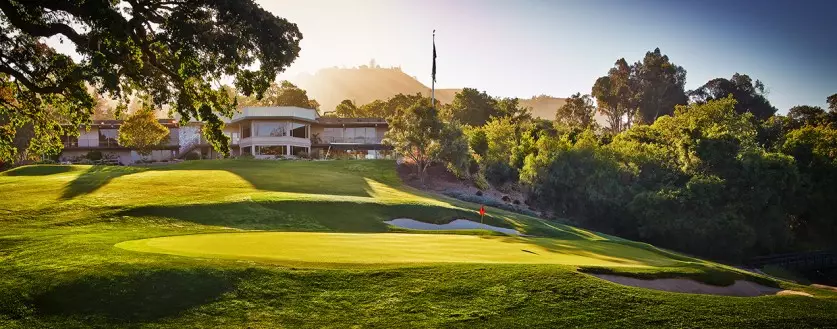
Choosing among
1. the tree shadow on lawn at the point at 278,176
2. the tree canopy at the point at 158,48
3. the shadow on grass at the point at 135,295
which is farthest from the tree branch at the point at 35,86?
the tree shadow on lawn at the point at 278,176

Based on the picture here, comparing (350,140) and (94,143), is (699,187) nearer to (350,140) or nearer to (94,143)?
(350,140)

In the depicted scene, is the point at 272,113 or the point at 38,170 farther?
the point at 272,113

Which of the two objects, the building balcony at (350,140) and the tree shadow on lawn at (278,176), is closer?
the tree shadow on lawn at (278,176)

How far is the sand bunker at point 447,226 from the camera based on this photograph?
34.2 metres

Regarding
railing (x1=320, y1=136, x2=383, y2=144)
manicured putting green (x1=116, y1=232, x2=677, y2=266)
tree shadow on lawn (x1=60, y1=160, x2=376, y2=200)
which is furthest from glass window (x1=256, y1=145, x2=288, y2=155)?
manicured putting green (x1=116, y1=232, x2=677, y2=266)

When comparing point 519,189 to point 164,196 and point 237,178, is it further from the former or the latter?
point 164,196

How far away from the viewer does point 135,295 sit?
11.6 m

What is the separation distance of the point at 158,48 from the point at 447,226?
68.7ft

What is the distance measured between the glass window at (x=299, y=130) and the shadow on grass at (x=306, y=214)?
→ 45415 millimetres

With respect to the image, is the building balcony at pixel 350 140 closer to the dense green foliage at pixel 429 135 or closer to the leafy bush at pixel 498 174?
the leafy bush at pixel 498 174

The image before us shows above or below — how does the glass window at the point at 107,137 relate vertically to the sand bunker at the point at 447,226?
above

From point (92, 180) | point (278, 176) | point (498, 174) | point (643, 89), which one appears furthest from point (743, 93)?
point (92, 180)

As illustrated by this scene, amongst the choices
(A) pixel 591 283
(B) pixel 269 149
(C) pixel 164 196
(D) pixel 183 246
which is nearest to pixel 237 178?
(C) pixel 164 196

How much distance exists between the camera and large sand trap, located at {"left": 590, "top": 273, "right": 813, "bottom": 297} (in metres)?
13.4
